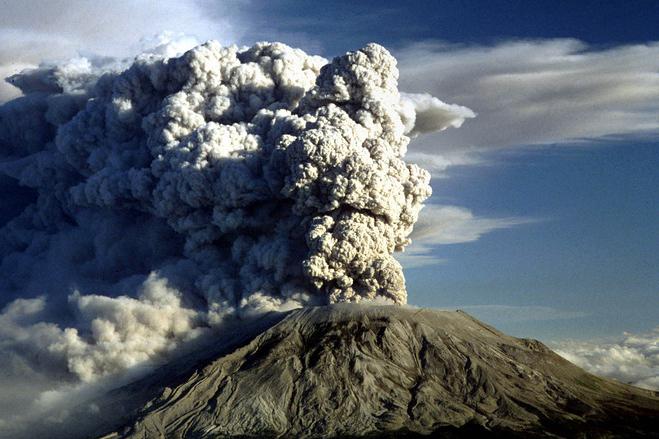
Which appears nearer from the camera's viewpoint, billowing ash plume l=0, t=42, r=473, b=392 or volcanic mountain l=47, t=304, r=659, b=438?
volcanic mountain l=47, t=304, r=659, b=438

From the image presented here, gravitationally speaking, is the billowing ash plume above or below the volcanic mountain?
above

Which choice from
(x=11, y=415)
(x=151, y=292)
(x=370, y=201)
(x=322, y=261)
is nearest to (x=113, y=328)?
(x=151, y=292)

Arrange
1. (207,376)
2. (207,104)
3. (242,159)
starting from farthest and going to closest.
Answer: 1. (207,104)
2. (242,159)
3. (207,376)

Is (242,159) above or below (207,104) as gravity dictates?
below

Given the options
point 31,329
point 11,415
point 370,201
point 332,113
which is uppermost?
point 332,113

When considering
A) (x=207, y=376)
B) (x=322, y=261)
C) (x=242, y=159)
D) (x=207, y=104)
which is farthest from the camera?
(x=207, y=104)

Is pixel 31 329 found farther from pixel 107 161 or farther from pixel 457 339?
pixel 457 339
